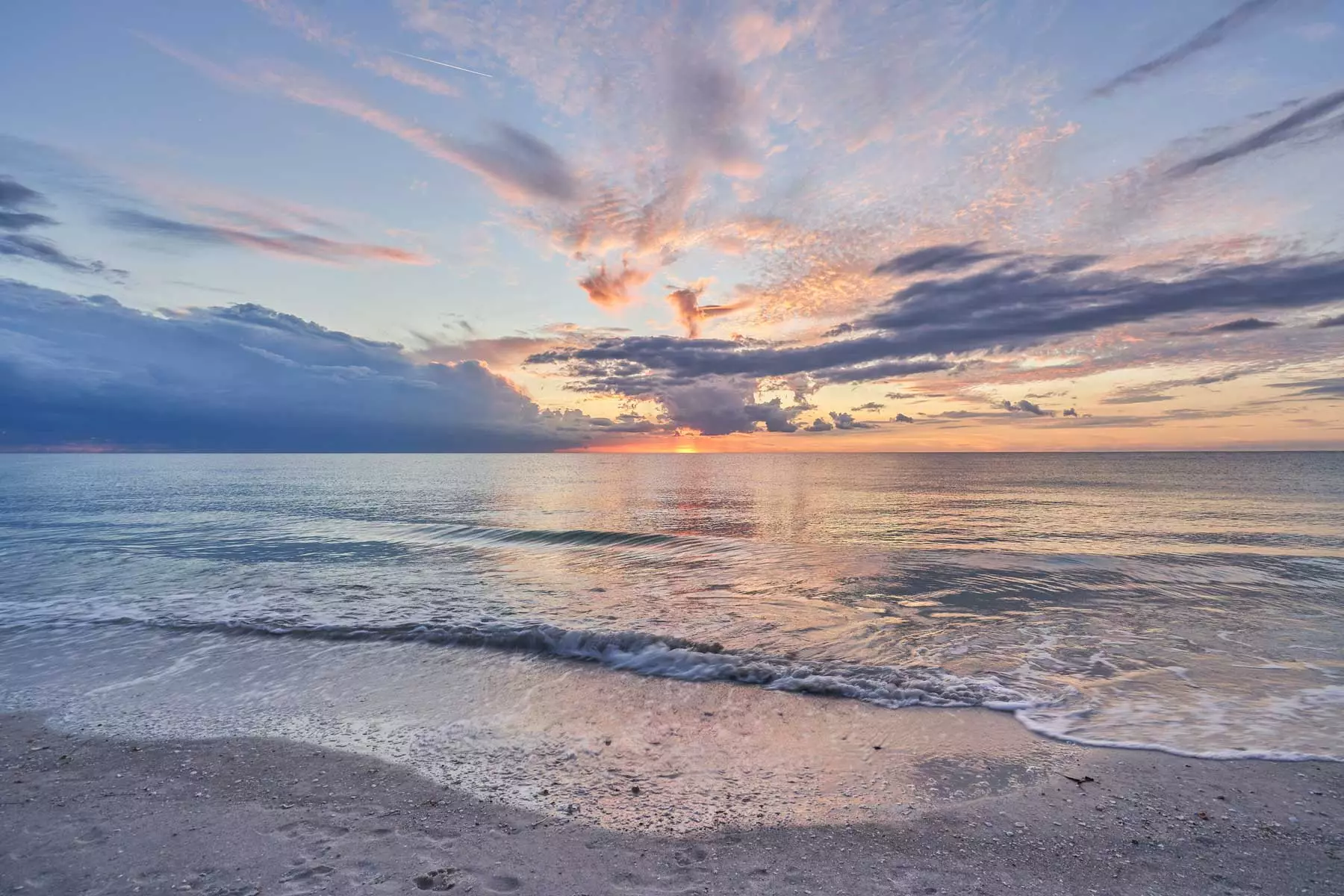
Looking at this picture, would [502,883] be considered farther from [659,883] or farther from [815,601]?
[815,601]

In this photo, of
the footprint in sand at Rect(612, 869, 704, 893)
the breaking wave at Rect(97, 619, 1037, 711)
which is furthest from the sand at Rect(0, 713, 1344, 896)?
the breaking wave at Rect(97, 619, 1037, 711)

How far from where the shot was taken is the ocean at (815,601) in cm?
936

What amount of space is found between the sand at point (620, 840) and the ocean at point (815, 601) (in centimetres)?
157

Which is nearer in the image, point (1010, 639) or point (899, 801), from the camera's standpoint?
point (899, 801)

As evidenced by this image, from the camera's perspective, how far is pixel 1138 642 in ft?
39.4

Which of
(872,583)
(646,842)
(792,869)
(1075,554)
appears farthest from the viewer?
(1075,554)

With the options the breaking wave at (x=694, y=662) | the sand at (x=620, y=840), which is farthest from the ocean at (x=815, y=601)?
the sand at (x=620, y=840)

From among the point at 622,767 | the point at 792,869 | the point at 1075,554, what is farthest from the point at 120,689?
the point at 1075,554

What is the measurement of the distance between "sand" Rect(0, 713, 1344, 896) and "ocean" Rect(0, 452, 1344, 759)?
1.57m

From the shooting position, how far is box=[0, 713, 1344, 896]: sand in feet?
15.6

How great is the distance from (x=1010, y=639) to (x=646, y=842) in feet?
33.8

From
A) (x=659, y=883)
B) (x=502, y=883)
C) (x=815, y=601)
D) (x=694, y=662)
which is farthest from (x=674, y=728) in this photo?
(x=815, y=601)

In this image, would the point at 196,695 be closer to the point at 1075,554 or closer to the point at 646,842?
the point at 646,842

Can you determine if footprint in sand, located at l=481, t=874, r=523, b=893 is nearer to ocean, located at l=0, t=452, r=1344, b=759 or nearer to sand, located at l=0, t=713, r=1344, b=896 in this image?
sand, located at l=0, t=713, r=1344, b=896
